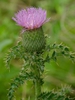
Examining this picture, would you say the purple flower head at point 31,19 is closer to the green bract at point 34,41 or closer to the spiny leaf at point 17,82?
the green bract at point 34,41

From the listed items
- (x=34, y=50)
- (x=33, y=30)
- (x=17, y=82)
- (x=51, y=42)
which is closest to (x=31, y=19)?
(x=33, y=30)

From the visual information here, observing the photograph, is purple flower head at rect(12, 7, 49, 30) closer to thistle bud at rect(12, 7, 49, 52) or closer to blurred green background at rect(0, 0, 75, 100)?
thistle bud at rect(12, 7, 49, 52)

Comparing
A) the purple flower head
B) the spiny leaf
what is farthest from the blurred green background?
the spiny leaf

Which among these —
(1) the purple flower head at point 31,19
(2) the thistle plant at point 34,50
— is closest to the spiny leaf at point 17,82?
(2) the thistle plant at point 34,50

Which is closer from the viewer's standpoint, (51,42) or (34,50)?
(34,50)

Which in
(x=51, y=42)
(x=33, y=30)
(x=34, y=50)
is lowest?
(x=34, y=50)

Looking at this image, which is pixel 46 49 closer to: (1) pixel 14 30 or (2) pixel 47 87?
(2) pixel 47 87

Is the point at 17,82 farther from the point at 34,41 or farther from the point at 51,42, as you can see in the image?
the point at 51,42

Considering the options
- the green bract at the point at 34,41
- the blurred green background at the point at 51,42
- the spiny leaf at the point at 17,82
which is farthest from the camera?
the blurred green background at the point at 51,42

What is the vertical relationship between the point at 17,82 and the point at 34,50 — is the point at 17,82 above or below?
below
